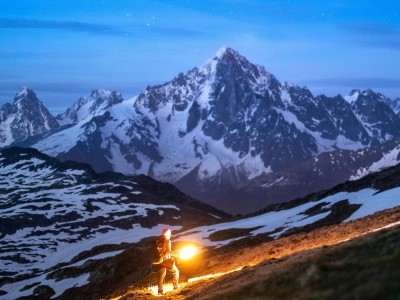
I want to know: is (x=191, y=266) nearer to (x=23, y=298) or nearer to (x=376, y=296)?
(x=376, y=296)

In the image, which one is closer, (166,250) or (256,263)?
(166,250)

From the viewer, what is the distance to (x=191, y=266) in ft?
163

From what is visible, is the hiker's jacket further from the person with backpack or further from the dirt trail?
the dirt trail

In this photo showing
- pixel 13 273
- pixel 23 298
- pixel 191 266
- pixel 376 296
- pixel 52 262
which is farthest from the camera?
pixel 52 262

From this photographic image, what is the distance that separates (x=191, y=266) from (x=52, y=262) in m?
133

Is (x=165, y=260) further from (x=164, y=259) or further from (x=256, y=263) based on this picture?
(x=256, y=263)

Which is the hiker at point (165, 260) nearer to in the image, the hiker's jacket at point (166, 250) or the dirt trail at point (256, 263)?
the hiker's jacket at point (166, 250)

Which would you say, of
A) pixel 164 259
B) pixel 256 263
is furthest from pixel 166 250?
pixel 256 263

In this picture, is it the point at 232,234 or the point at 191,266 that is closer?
the point at 191,266

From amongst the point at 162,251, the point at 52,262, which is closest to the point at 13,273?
the point at 52,262

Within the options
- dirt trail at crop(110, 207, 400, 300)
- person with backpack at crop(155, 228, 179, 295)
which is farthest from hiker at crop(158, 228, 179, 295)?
dirt trail at crop(110, 207, 400, 300)

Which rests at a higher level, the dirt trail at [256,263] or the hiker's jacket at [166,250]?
the hiker's jacket at [166,250]

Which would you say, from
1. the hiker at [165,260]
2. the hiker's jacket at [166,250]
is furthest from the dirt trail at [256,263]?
the hiker's jacket at [166,250]

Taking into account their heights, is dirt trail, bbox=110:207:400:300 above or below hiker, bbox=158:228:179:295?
below
